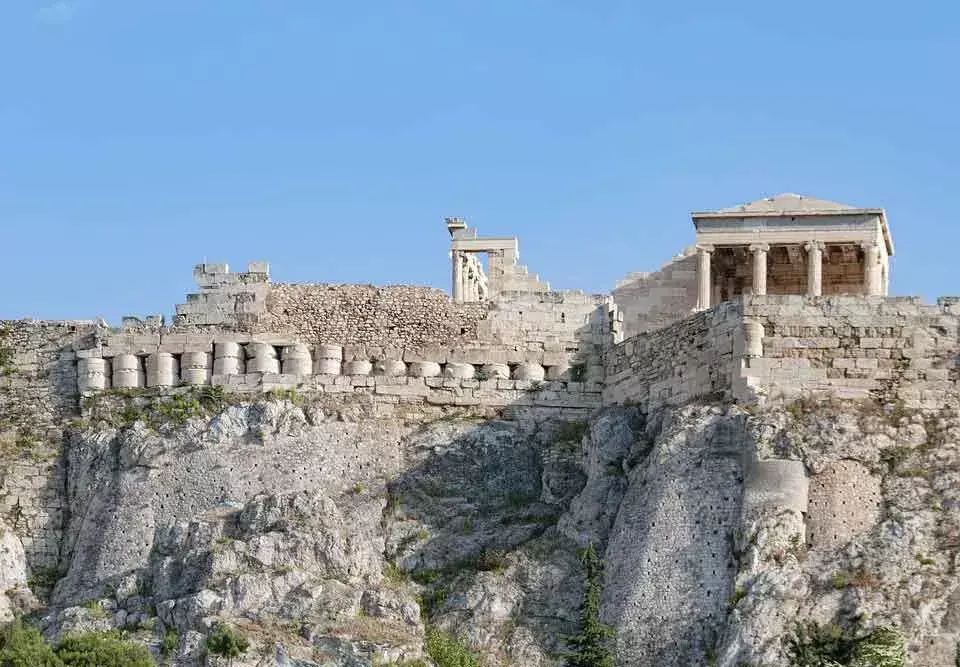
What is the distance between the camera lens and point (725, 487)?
5931 centimetres

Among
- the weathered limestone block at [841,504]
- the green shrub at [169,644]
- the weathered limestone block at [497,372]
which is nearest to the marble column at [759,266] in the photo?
the weathered limestone block at [497,372]

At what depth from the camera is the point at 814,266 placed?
78375mm

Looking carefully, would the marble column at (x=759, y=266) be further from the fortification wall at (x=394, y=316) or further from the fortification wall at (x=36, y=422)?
the fortification wall at (x=36, y=422)

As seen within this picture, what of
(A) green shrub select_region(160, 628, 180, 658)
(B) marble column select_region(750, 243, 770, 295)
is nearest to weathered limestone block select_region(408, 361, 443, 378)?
(A) green shrub select_region(160, 628, 180, 658)

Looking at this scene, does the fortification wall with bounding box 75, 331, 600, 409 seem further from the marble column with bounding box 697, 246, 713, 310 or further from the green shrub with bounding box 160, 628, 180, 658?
the marble column with bounding box 697, 246, 713, 310

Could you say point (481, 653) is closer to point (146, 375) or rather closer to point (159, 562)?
point (159, 562)

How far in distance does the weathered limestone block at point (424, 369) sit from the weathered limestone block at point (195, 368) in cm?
474

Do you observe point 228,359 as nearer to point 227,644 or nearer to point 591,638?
point 227,644

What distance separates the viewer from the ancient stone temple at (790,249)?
259ft

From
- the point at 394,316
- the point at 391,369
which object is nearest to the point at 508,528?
the point at 391,369

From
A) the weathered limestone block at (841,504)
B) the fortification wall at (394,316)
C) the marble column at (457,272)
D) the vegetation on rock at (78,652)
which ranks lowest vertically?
the vegetation on rock at (78,652)

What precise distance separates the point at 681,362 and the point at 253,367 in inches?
410

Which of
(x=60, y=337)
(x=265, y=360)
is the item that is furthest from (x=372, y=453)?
(x=60, y=337)

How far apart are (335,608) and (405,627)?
1491 mm
